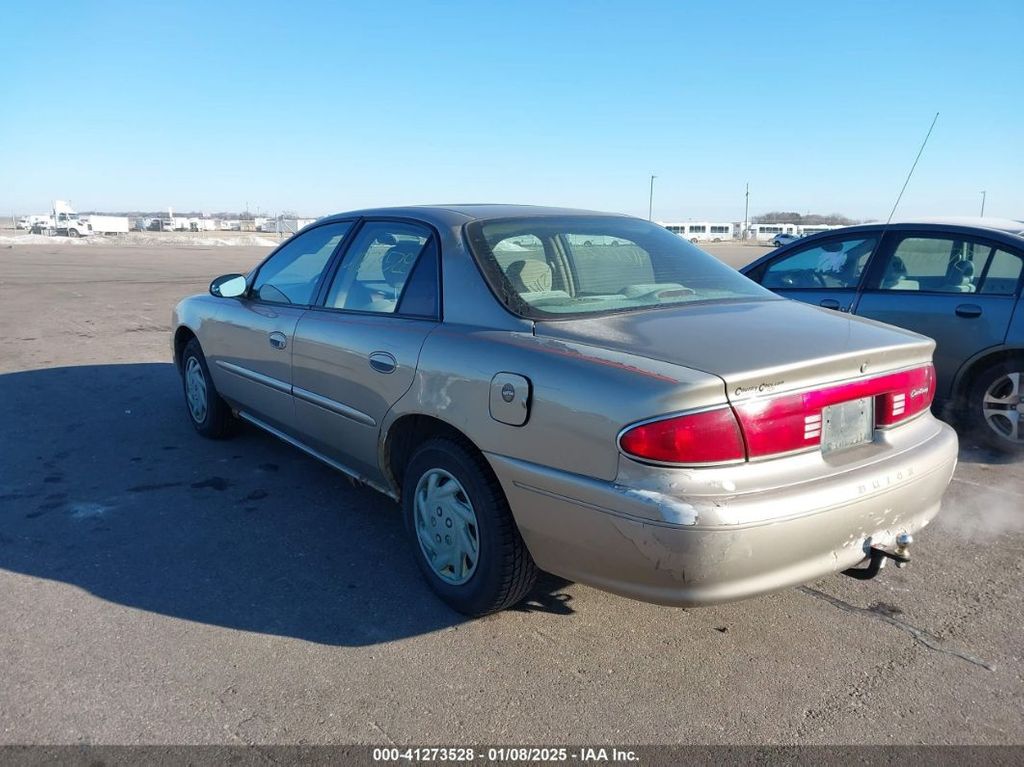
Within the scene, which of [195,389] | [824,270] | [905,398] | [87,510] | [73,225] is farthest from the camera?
[73,225]

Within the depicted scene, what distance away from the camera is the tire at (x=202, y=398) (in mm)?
5348

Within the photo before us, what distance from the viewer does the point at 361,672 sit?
9.14ft

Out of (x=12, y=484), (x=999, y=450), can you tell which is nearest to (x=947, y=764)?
(x=999, y=450)

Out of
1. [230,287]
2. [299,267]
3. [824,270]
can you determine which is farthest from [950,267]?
[230,287]

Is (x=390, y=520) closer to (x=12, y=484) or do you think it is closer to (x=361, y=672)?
(x=361, y=672)

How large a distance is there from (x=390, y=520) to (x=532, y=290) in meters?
1.57

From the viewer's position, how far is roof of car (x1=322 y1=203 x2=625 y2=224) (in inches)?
143

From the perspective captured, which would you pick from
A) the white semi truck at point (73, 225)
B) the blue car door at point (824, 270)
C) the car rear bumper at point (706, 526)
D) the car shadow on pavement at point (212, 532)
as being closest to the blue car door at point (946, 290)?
the blue car door at point (824, 270)

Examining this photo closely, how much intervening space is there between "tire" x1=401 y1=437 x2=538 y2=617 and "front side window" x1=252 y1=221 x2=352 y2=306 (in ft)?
4.73

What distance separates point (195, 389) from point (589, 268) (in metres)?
3.36

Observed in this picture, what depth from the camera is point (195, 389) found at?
18.4ft

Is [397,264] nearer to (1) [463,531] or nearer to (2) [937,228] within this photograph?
(1) [463,531]

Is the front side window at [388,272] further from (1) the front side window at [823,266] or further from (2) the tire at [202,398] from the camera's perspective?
(1) the front side window at [823,266]

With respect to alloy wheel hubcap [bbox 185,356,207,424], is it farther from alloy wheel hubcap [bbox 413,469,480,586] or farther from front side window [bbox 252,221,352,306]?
A: alloy wheel hubcap [bbox 413,469,480,586]
